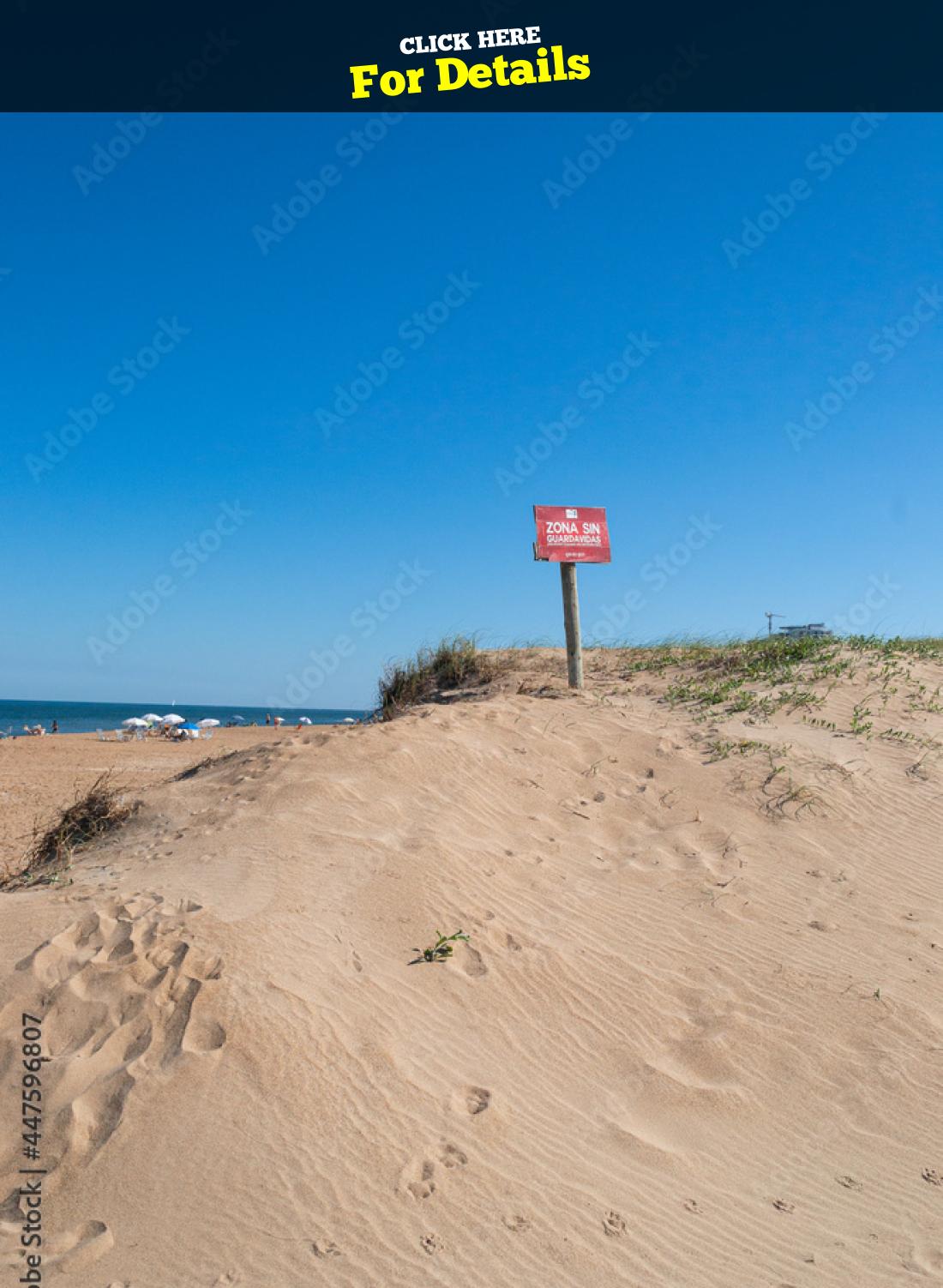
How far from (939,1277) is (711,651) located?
8.89 m

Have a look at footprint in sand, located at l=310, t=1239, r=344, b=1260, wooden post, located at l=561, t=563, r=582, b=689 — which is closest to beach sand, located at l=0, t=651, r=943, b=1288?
footprint in sand, located at l=310, t=1239, r=344, b=1260

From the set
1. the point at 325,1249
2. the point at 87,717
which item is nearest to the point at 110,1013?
the point at 325,1249

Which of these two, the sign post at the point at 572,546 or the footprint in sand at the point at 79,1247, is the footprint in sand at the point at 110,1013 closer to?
→ the footprint in sand at the point at 79,1247

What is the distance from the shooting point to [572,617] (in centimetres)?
993

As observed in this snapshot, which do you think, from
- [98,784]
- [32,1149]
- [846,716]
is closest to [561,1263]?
[32,1149]

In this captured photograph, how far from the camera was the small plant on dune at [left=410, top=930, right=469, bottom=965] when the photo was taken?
193 inches

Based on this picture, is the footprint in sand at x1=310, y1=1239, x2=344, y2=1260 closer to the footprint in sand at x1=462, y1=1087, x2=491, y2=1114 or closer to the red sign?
the footprint in sand at x1=462, y1=1087, x2=491, y2=1114

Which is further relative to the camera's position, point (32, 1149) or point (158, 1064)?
point (158, 1064)

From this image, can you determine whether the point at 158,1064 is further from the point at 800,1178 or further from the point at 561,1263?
the point at 800,1178

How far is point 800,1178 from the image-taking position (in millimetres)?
3848

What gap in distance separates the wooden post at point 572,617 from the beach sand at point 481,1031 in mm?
2551

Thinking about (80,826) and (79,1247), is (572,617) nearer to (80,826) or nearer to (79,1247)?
(80,826)

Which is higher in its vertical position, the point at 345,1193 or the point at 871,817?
the point at 871,817

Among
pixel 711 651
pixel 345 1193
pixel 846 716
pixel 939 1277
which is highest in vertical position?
pixel 711 651
